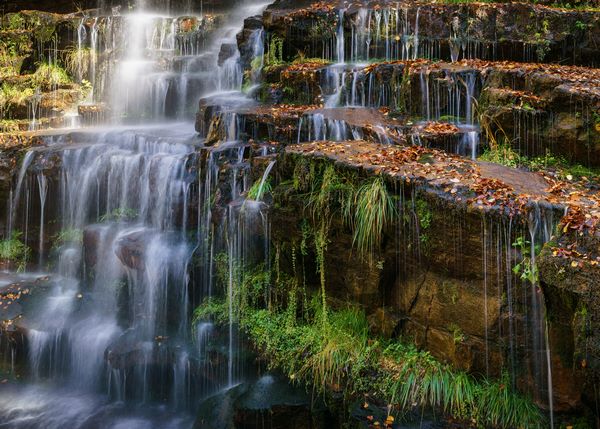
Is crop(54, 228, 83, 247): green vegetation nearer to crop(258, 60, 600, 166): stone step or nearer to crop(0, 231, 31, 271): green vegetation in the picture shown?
crop(0, 231, 31, 271): green vegetation

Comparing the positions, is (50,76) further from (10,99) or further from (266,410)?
(266,410)

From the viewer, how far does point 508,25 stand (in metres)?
11.2

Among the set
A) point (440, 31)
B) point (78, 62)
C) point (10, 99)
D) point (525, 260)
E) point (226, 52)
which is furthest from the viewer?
point (78, 62)

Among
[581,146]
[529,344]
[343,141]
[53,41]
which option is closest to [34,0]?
[53,41]

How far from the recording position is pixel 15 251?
11.5m

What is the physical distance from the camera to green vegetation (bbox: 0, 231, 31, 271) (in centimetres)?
1147

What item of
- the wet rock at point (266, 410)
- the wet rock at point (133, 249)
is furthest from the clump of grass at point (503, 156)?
the wet rock at point (133, 249)

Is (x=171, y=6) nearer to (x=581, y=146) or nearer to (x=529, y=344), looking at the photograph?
(x=581, y=146)

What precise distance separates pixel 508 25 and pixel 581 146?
4.67 m

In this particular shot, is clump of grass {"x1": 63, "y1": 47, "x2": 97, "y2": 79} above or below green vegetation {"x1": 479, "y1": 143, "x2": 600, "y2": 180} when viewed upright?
above

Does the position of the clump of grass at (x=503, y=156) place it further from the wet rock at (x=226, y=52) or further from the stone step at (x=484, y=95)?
the wet rock at (x=226, y=52)

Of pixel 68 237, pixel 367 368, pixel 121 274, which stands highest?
pixel 68 237

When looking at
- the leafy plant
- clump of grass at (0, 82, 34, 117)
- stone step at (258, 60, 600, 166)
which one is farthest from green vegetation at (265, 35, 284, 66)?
the leafy plant

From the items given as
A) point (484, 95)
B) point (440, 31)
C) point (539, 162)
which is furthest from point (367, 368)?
point (440, 31)
